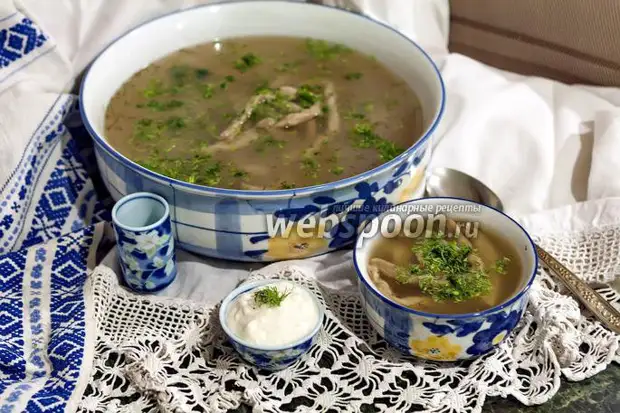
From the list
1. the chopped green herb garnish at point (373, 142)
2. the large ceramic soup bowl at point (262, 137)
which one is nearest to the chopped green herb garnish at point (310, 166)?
the large ceramic soup bowl at point (262, 137)

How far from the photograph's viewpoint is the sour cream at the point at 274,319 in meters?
1.30

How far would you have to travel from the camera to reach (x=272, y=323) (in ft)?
4.31

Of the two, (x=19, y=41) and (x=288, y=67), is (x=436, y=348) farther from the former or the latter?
(x=19, y=41)

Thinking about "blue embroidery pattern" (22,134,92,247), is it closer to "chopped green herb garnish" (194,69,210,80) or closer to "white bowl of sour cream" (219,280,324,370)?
"chopped green herb garnish" (194,69,210,80)

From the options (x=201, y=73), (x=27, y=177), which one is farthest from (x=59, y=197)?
(x=201, y=73)

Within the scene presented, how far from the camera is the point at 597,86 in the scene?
1.96 meters

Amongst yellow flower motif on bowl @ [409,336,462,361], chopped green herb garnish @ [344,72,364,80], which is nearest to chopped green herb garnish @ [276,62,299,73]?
chopped green herb garnish @ [344,72,364,80]

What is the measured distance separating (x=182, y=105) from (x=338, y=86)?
1.22 feet

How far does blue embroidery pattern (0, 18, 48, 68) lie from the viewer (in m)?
1.57

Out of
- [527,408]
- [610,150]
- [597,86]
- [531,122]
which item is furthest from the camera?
[597,86]

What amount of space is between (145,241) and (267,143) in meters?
0.38

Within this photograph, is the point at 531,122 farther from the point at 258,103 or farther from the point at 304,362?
the point at 304,362

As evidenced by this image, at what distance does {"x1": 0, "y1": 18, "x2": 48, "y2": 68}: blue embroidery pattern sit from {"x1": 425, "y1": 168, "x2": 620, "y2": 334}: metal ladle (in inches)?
35.4

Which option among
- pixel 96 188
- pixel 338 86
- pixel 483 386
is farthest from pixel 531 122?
pixel 96 188
